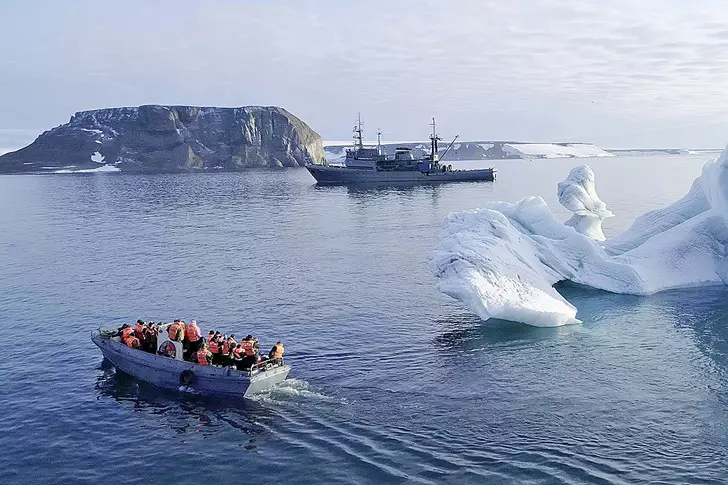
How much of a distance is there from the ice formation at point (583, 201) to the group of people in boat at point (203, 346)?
3132cm

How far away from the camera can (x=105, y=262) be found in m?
56.4

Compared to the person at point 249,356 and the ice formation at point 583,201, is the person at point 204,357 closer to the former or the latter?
the person at point 249,356

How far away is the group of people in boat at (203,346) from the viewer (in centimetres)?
2836

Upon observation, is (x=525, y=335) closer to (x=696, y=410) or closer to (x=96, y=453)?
(x=696, y=410)

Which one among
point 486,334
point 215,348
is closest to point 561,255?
point 486,334

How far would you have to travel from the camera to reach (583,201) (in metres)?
53.0

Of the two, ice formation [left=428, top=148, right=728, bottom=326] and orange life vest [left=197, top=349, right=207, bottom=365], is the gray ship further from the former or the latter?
orange life vest [left=197, top=349, right=207, bottom=365]

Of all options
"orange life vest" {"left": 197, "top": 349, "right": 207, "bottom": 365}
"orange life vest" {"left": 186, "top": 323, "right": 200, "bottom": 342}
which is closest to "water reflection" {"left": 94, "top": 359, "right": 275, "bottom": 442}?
"orange life vest" {"left": 197, "top": 349, "right": 207, "bottom": 365}

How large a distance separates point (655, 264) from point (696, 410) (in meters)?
20.6

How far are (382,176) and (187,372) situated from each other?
117 meters

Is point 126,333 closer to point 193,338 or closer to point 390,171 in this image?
point 193,338

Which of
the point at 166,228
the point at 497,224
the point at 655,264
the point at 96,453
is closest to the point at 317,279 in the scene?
the point at 497,224

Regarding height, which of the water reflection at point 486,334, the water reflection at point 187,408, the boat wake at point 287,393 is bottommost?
the water reflection at point 187,408

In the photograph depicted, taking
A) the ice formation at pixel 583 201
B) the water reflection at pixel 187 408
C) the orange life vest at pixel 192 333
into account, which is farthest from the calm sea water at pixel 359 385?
the ice formation at pixel 583 201
